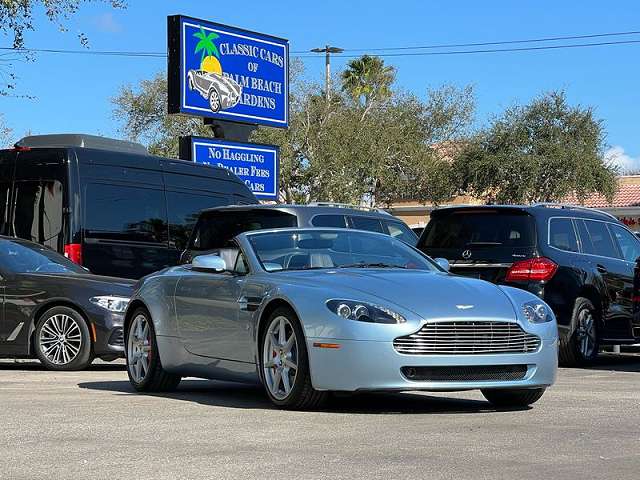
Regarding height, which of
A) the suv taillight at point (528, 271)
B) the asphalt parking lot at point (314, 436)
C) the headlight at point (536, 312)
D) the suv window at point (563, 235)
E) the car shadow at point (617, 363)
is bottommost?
the car shadow at point (617, 363)

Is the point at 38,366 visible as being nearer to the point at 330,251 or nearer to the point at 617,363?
the point at 330,251

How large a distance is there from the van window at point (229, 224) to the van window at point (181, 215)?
12.1 ft

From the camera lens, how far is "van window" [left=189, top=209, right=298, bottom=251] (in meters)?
14.5

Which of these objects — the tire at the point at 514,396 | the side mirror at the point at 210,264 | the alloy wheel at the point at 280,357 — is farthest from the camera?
the side mirror at the point at 210,264

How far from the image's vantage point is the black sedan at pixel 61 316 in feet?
48.0

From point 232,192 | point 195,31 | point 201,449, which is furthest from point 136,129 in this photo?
point 201,449

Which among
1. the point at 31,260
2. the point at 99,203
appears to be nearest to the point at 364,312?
the point at 31,260

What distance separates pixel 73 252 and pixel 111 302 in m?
2.32

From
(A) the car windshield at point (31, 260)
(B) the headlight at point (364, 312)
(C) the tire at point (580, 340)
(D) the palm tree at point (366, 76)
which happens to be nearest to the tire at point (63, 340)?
(A) the car windshield at point (31, 260)

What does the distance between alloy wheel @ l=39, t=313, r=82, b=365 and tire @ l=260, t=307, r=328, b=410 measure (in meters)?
5.32

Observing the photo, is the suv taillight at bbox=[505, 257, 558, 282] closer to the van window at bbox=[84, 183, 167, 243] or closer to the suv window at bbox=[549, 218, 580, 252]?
the suv window at bbox=[549, 218, 580, 252]

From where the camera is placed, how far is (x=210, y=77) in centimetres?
2789

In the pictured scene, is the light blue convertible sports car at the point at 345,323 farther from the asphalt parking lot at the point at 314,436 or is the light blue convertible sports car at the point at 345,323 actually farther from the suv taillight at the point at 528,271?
the suv taillight at the point at 528,271

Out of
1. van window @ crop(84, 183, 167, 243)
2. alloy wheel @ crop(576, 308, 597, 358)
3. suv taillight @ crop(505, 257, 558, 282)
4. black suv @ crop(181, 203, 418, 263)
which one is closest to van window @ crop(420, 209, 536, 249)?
suv taillight @ crop(505, 257, 558, 282)
